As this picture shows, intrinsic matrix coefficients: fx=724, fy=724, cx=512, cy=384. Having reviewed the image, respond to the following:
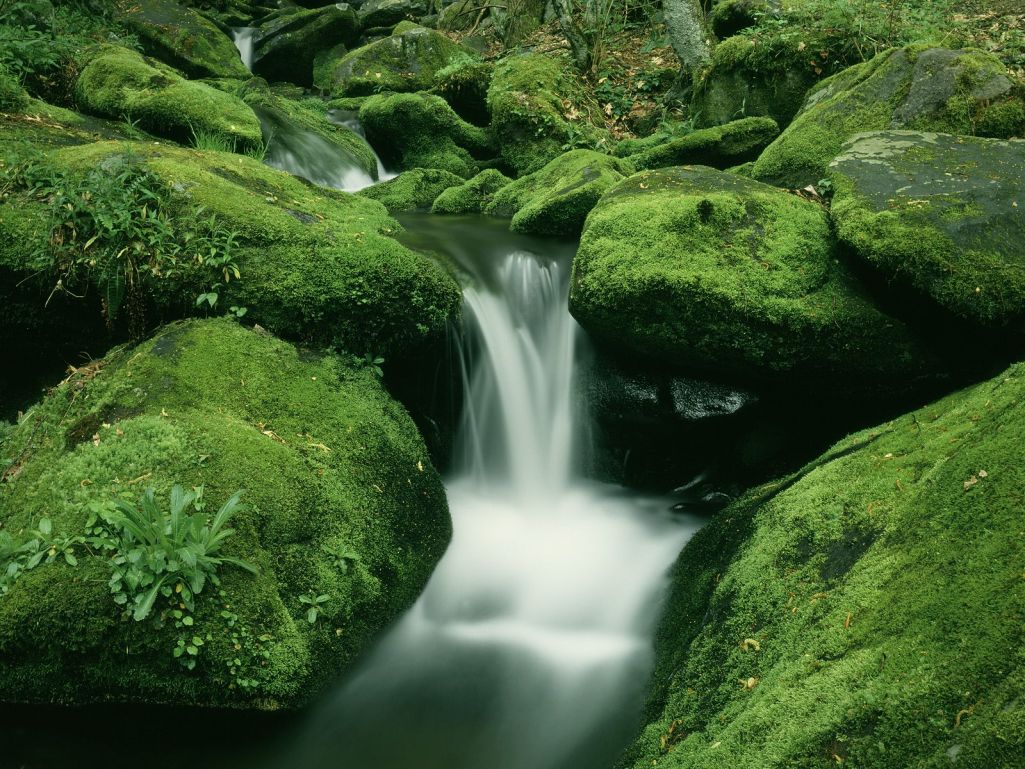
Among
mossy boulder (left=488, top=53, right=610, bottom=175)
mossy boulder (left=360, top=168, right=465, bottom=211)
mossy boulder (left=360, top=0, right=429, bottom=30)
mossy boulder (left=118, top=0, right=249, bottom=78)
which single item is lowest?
mossy boulder (left=360, top=168, right=465, bottom=211)

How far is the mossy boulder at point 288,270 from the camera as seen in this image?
4539 mm

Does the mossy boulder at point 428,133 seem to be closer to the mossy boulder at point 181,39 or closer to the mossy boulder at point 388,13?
the mossy boulder at point 181,39

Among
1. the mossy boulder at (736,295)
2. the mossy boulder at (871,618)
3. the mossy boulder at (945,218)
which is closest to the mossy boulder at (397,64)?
the mossy boulder at (736,295)

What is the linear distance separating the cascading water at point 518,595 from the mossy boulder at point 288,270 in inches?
36.5

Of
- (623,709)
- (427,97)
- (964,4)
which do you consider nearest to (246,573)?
(623,709)

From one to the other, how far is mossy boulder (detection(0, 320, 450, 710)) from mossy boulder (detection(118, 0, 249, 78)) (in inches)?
455

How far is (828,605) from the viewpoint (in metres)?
2.62

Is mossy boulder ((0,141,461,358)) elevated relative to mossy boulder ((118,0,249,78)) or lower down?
lower down

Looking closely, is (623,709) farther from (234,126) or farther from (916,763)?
(234,126)

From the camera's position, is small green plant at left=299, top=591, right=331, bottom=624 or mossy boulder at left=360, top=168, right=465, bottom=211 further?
mossy boulder at left=360, top=168, right=465, bottom=211

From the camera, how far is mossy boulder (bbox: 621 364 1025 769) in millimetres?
1848

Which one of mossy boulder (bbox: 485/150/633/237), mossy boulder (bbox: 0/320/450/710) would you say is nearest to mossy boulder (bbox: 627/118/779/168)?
mossy boulder (bbox: 485/150/633/237)

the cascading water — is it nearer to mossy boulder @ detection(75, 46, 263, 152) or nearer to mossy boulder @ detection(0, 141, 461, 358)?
mossy boulder @ detection(0, 141, 461, 358)

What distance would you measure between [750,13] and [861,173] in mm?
6295
